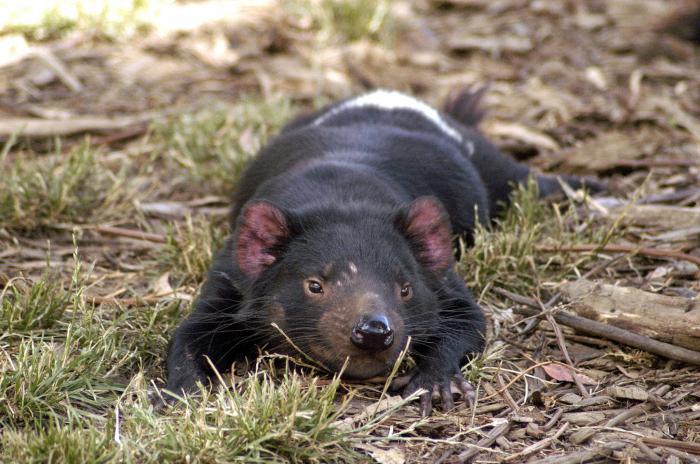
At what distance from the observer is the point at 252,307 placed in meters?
3.03

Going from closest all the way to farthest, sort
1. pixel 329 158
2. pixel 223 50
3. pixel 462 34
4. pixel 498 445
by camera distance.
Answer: pixel 498 445 < pixel 329 158 < pixel 223 50 < pixel 462 34

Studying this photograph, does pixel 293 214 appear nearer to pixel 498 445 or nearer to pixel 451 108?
pixel 498 445

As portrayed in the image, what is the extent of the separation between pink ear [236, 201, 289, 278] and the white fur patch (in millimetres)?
1451

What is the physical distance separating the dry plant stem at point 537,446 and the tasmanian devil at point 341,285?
12.5 inches

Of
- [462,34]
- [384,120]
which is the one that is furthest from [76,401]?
[462,34]

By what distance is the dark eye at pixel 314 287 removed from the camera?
2844 mm

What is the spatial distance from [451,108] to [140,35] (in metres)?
2.32

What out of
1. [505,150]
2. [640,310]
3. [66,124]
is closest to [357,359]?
[640,310]

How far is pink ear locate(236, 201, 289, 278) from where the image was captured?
117 inches

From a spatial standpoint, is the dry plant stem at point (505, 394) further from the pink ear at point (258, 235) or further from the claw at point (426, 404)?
the pink ear at point (258, 235)

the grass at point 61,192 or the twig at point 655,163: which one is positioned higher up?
the grass at point 61,192

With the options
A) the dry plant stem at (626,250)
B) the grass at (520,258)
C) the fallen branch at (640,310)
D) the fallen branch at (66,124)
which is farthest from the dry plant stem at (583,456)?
the fallen branch at (66,124)

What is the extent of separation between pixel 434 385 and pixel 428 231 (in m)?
0.53

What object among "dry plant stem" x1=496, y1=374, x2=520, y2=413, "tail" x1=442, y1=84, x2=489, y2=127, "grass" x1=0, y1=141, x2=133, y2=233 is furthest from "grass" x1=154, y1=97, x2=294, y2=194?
"dry plant stem" x1=496, y1=374, x2=520, y2=413
